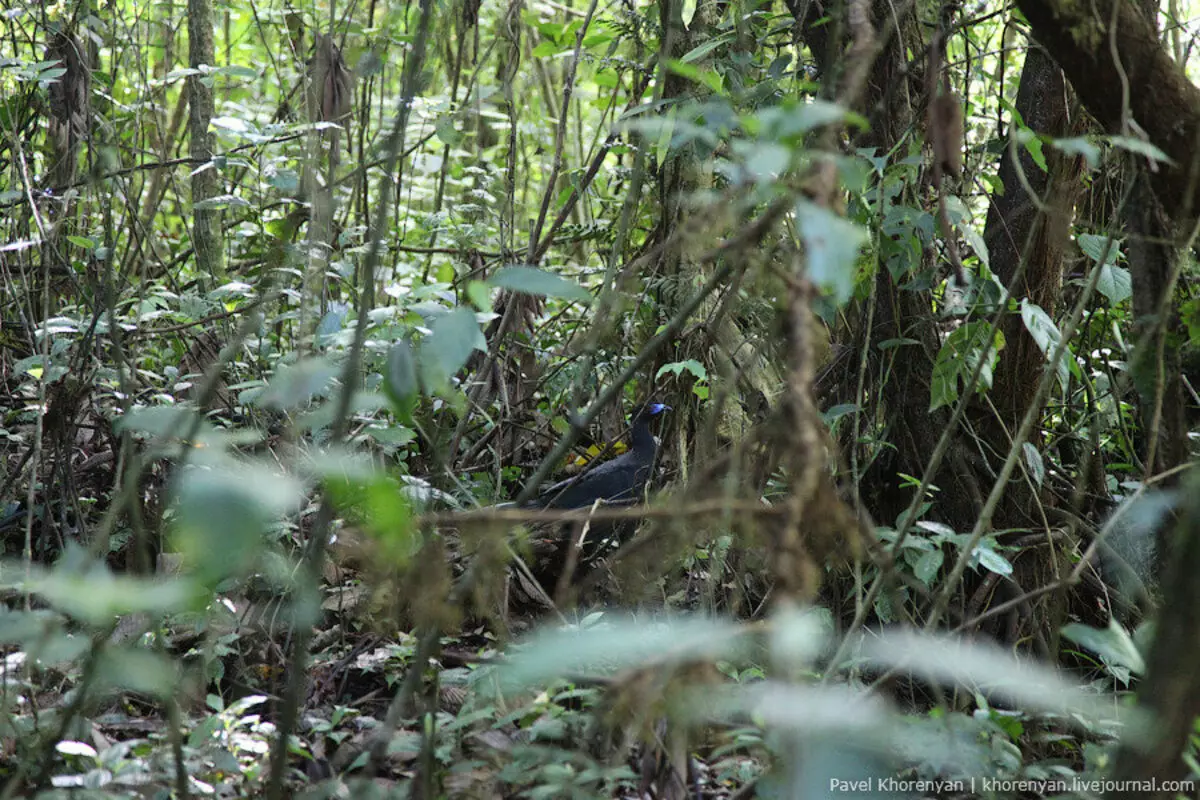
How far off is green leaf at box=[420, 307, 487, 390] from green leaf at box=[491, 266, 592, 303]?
6 cm

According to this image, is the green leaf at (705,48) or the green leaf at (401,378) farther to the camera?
the green leaf at (705,48)

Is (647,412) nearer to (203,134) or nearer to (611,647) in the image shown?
(203,134)

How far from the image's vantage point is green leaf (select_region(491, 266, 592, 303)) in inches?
42.8

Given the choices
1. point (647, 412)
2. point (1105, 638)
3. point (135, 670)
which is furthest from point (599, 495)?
point (135, 670)

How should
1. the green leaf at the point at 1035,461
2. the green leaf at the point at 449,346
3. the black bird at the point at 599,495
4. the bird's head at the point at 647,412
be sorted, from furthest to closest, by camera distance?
the bird's head at the point at 647,412, the black bird at the point at 599,495, the green leaf at the point at 1035,461, the green leaf at the point at 449,346

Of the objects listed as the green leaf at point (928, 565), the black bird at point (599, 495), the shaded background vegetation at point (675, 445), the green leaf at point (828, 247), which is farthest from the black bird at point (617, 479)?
the green leaf at point (828, 247)

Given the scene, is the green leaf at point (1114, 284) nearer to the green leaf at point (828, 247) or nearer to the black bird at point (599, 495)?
the black bird at point (599, 495)

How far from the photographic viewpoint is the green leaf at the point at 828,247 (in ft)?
2.91

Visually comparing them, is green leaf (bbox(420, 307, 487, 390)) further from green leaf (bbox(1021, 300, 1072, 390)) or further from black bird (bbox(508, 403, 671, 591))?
black bird (bbox(508, 403, 671, 591))

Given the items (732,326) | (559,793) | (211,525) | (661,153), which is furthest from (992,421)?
(211,525)

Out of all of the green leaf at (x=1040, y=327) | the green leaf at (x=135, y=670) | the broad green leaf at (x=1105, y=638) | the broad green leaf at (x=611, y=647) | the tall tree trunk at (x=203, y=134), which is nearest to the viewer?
the broad green leaf at (x=611, y=647)

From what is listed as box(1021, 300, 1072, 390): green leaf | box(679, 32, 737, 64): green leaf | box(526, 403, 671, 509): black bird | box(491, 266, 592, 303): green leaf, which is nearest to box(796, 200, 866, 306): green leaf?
box(491, 266, 592, 303): green leaf

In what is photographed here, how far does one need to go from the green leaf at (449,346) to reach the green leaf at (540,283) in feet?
0.19

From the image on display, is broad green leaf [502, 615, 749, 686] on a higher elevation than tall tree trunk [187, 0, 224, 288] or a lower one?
lower
